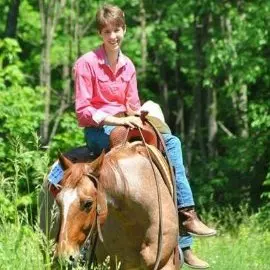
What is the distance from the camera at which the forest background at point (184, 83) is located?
16375 mm

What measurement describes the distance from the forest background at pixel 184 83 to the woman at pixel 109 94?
3231 mm

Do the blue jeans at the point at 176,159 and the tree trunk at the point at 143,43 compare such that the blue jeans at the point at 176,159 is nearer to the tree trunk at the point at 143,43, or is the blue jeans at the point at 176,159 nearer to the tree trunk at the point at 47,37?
the tree trunk at the point at 47,37

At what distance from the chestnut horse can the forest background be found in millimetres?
3590

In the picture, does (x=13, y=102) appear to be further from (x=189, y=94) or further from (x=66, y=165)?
(x=189, y=94)

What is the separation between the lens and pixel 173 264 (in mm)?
7859

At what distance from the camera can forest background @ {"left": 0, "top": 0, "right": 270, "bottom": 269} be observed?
53.7 ft

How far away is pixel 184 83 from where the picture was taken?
3002 cm

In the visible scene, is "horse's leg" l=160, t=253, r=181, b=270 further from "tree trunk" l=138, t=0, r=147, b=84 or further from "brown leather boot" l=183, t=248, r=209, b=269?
"tree trunk" l=138, t=0, r=147, b=84

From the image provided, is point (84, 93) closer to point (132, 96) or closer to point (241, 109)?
point (132, 96)

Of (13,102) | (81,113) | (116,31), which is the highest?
(116,31)

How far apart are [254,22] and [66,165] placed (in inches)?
435

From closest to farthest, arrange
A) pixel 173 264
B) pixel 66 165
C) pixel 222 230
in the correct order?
1. pixel 66 165
2. pixel 173 264
3. pixel 222 230

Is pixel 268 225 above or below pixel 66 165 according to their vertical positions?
below

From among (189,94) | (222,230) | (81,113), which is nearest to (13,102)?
(222,230)
